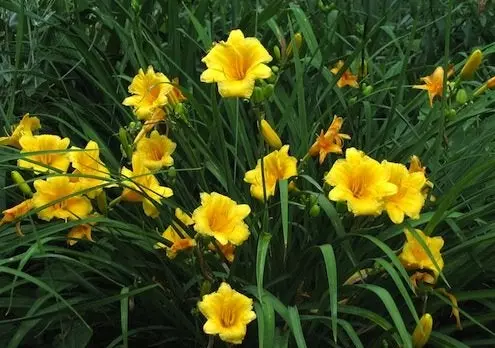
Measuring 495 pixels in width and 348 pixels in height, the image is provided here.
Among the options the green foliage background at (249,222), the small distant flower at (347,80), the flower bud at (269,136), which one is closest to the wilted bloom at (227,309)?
the green foliage background at (249,222)

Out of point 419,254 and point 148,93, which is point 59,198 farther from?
point 419,254

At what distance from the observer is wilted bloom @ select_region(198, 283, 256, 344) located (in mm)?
1366

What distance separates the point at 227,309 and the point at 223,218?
0.51 ft

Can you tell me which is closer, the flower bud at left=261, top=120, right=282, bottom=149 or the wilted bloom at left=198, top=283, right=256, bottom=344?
the wilted bloom at left=198, top=283, right=256, bottom=344

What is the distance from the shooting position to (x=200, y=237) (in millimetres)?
1456

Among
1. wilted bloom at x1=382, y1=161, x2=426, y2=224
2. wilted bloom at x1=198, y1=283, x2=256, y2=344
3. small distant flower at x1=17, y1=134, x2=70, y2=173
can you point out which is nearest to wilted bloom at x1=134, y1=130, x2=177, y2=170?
small distant flower at x1=17, y1=134, x2=70, y2=173

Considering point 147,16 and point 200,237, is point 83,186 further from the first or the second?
point 147,16

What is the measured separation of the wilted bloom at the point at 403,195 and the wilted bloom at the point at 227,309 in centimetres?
28

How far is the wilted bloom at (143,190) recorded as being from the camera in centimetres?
149

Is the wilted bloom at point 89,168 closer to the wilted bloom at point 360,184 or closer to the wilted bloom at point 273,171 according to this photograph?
the wilted bloom at point 273,171

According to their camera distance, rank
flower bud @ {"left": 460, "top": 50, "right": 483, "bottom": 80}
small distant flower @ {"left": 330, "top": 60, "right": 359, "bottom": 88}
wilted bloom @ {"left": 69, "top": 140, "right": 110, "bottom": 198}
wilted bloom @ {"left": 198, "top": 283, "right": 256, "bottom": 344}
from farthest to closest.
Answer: small distant flower @ {"left": 330, "top": 60, "right": 359, "bottom": 88} → flower bud @ {"left": 460, "top": 50, "right": 483, "bottom": 80} → wilted bloom @ {"left": 69, "top": 140, "right": 110, "bottom": 198} → wilted bloom @ {"left": 198, "top": 283, "right": 256, "bottom": 344}

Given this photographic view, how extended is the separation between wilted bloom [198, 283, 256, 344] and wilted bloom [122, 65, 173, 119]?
1.26ft

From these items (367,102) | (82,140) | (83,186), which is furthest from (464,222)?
(82,140)

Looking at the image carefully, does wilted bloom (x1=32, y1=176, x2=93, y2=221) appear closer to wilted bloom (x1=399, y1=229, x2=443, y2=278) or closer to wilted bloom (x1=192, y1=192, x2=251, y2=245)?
wilted bloom (x1=192, y1=192, x2=251, y2=245)
